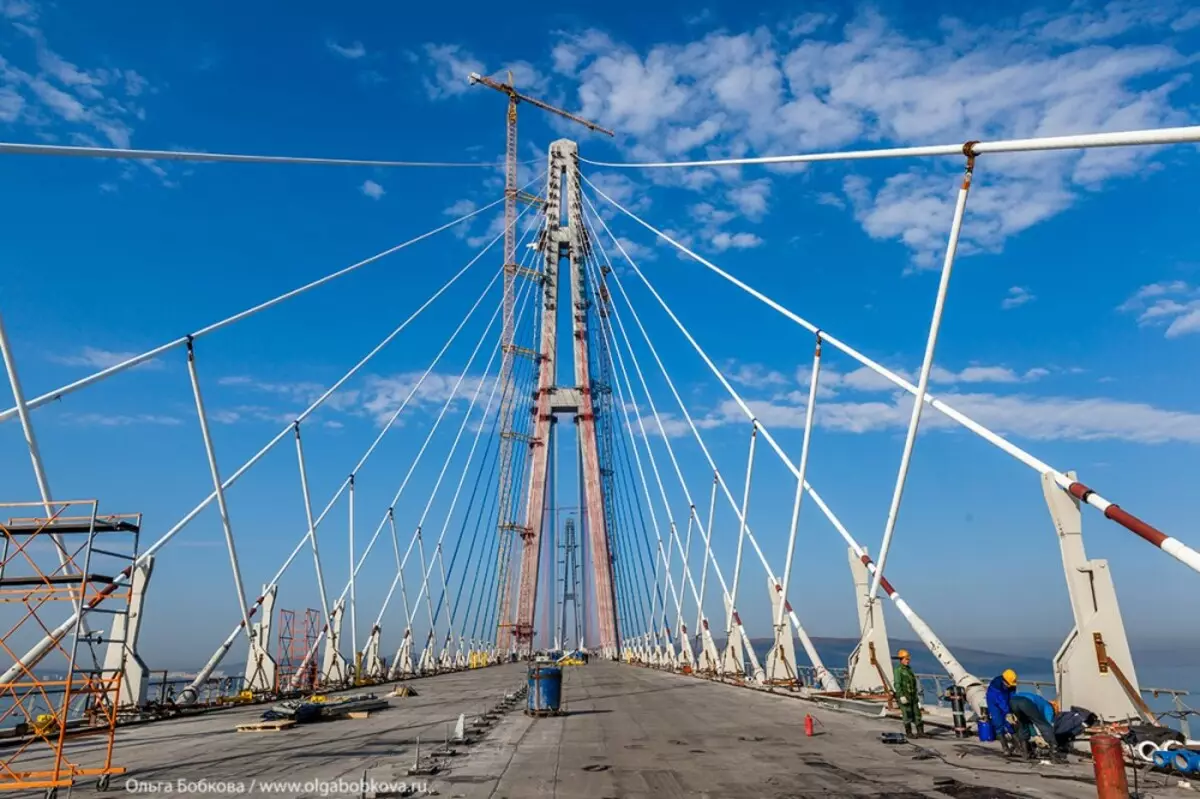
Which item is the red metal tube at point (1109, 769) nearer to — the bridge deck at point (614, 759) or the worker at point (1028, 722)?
the bridge deck at point (614, 759)

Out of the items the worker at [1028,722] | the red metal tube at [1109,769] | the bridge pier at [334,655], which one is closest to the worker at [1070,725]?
the worker at [1028,722]

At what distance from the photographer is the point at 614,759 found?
1390 centimetres

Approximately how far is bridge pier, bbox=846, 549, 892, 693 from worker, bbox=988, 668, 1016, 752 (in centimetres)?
841

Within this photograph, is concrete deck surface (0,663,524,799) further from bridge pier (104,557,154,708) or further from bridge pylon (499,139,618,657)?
bridge pylon (499,139,618,657)

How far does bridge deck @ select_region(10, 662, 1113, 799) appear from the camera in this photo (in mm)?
10961

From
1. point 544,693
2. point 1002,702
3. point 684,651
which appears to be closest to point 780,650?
point 544,693

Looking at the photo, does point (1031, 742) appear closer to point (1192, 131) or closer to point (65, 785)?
point (1192, 131)

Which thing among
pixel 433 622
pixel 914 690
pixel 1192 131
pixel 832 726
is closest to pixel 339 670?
pixel 433 622

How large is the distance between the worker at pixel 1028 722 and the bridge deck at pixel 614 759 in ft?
1.85

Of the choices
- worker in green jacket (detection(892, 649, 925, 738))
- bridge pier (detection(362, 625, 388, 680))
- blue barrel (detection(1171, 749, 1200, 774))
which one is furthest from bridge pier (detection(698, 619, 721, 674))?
blue barrel (detection(1171, 749, 1200, 774))

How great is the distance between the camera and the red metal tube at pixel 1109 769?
870cm

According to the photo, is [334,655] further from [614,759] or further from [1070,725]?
[1070,725]

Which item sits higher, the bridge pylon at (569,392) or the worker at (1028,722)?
the bridge pylon at (569,392)

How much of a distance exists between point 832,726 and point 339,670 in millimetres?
30394
